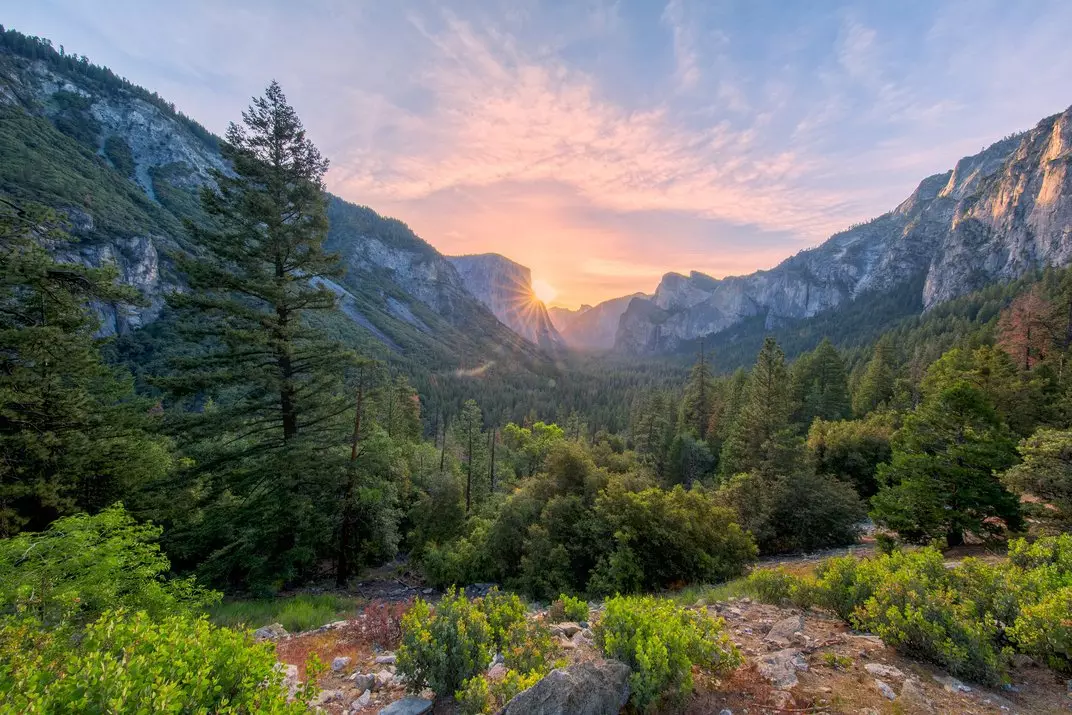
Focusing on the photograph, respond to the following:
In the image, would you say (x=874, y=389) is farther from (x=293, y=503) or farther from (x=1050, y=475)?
(x=293, y=503)

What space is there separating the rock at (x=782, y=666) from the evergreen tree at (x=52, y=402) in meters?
13.0

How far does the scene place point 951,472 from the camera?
12219 millimetres

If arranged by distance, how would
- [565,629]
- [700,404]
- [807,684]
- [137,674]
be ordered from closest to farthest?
[137,674], [807,684], [565,629], [700,404]

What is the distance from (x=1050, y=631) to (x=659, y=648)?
14.5 feet

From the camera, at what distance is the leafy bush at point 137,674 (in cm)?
230

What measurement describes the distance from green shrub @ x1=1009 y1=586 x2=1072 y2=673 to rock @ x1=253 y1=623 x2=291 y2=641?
10914 millimetres

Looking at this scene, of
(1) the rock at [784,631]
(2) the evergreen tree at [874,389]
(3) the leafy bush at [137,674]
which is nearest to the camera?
(3) the leafy bush at [137,674]

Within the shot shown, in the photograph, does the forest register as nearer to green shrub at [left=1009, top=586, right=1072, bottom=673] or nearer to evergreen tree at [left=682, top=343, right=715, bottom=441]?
green shrub at [left=1009, top=586, right=1072, bottom=673]

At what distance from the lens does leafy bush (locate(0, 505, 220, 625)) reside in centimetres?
456

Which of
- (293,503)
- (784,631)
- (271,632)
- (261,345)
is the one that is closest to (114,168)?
(261,345)

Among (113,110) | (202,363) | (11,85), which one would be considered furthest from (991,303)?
(113,110)

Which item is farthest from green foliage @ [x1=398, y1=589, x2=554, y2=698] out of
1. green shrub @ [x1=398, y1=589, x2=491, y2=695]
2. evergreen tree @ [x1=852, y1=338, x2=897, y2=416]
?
evergreen tree @ [x1=852, y1=338, x2=897, y2=416]

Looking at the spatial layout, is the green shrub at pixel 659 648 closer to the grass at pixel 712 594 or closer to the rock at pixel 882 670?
the rock at pixel 882 670

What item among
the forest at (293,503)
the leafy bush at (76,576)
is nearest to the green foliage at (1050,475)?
the forest at (293,503)
